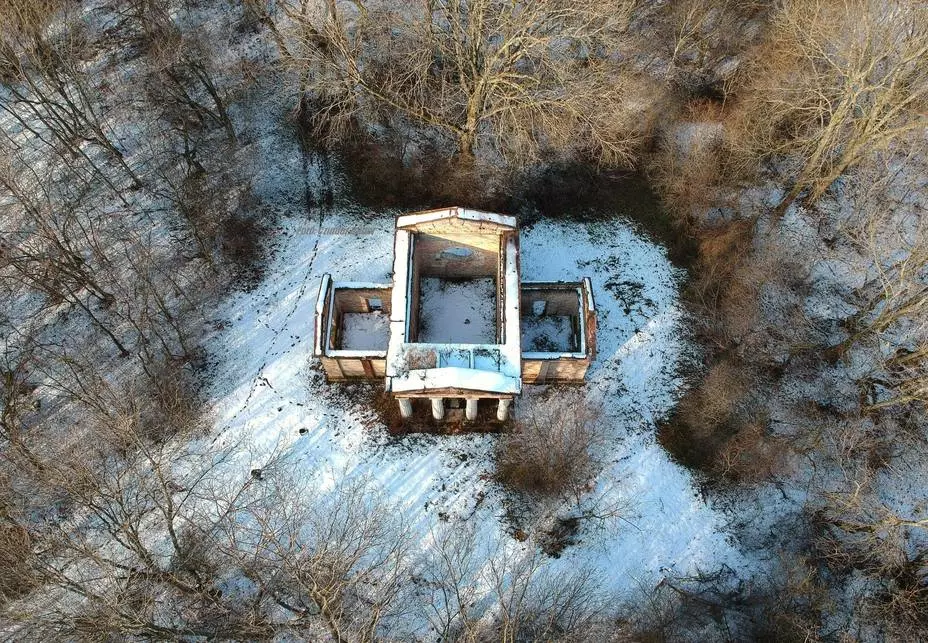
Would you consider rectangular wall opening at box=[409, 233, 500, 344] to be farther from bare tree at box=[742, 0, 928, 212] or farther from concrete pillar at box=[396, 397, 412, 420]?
bare tree at box=[742, 0, 928, 212]

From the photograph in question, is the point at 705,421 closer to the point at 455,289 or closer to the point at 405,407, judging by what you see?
the point at 455,289

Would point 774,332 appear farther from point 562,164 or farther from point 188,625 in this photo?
point 188,625

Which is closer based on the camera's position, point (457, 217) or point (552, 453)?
point (552, 453)

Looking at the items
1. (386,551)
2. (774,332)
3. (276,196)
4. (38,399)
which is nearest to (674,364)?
(774,332)

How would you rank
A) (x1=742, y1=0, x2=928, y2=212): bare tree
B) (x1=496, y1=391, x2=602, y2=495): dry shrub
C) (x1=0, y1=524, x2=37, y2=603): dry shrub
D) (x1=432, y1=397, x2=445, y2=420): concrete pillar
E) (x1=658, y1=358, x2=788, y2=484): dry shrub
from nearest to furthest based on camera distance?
(x1=0, y1=524, x2=37, y2=603): dry shrub → (x1=742, y1=0, x2=928, y2=212): bare tree → (x1=432, y1=397, x2=445, y2=420): concrete pillar → (x1=496, y1=391, x2=602, y2=495): dry shrub → (x1=658, y1=358, x2=788, y2=484): dry shrub

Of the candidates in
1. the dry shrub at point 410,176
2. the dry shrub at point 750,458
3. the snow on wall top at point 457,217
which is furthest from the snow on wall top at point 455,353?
the dry shrub at point 750,458

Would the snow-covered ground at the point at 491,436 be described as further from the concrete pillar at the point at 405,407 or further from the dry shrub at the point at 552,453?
the concrete pillar at the point at 405,407

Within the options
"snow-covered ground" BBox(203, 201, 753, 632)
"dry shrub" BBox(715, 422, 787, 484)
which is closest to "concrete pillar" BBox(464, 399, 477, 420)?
"snow-covered ground" BBox(203, 201, 753, 632)

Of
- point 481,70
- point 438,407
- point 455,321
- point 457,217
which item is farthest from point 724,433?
point 481,70
